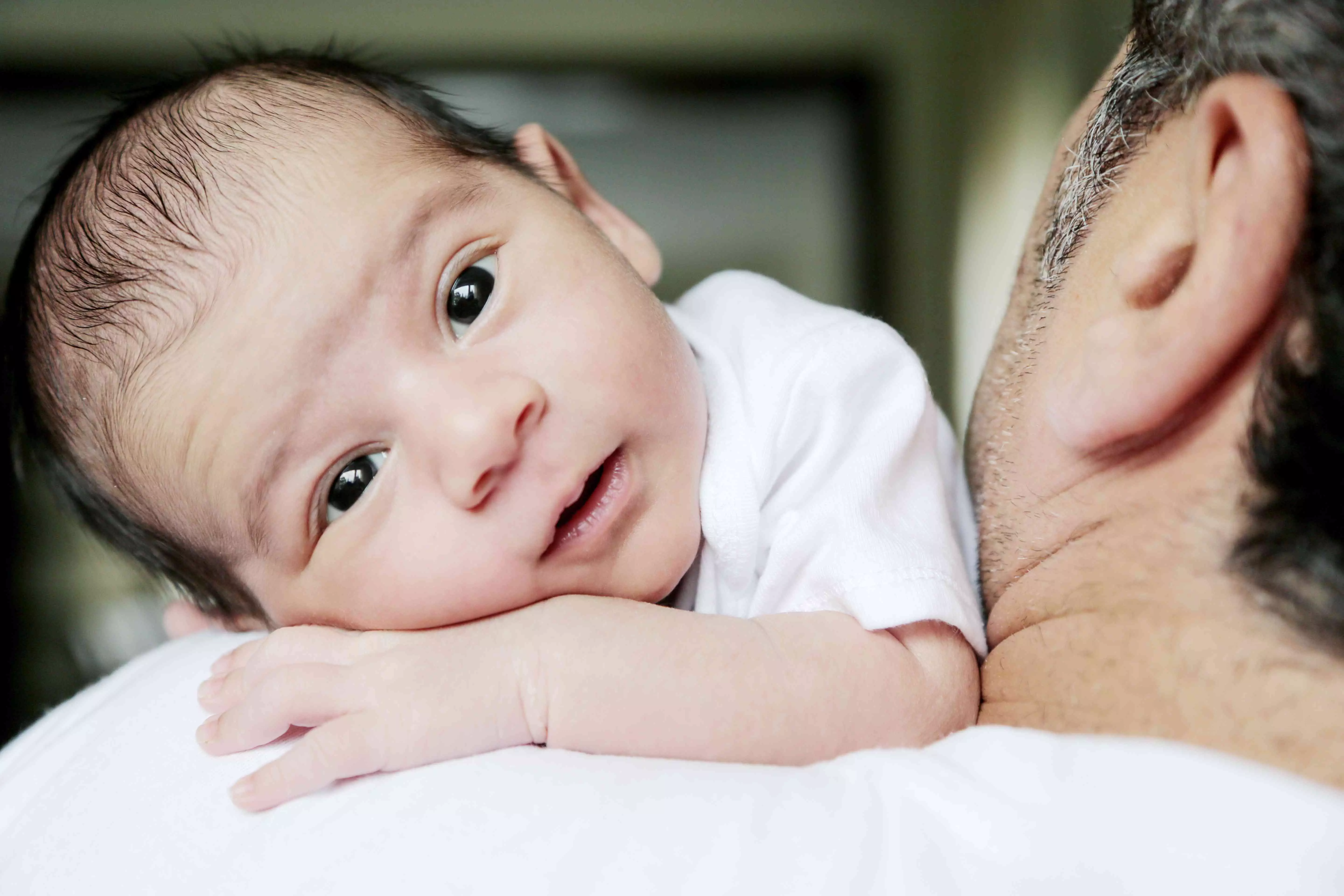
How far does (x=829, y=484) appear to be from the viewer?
2.88 feet

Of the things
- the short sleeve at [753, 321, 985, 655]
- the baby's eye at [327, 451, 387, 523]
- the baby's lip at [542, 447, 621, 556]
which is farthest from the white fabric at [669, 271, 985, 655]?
the baby's eye at [327, 451, 387, 523]

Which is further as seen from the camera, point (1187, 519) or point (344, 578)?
point (344, 578)

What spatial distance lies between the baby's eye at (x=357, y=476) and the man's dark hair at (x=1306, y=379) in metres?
0.69

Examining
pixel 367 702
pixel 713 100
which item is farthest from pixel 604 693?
pixel 713 100

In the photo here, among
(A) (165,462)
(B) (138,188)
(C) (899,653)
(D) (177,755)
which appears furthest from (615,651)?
(B) (138,188)

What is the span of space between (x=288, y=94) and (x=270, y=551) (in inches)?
18.2

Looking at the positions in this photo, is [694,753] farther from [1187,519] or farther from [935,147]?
[935,147]

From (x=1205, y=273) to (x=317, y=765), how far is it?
68 cm

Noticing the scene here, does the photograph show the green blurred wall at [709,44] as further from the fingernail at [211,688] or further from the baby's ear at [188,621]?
the fingernail at [211,688]

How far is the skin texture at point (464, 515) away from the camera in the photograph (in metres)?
0.73

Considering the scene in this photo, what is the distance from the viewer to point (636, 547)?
2.92 feet

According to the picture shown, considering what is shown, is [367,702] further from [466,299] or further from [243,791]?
[466,299]

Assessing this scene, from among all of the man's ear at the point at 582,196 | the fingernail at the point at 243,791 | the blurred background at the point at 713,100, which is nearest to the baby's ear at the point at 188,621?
the fingernail at the point at 243,791

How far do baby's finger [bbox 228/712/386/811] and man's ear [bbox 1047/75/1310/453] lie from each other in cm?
58
